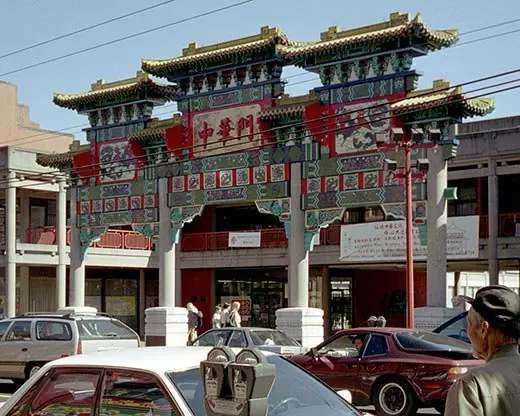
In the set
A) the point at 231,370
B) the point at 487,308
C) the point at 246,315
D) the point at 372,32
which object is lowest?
the point at 246,315

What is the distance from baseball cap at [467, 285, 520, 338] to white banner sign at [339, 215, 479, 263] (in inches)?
1074

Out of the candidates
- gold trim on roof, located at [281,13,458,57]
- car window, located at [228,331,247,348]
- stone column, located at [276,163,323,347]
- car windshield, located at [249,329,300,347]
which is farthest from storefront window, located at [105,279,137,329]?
car window, located at [228,331,247,348]

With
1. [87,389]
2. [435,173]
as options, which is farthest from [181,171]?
[87,389]

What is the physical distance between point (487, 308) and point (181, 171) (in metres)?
27.1

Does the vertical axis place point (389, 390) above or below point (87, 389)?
below

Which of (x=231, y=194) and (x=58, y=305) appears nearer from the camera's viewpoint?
(x=231, y=194)

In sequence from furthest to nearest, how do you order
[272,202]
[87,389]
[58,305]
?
[58,305], [272,202], [87,389]

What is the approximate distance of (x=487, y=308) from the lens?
3760mm

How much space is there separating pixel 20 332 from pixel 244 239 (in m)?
19.5

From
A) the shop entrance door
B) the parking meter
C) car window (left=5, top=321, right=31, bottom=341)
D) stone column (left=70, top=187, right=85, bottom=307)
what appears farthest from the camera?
the shop entrance door

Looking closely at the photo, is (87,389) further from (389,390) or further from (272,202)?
(272,202)

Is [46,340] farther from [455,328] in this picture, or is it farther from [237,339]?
[455,328]

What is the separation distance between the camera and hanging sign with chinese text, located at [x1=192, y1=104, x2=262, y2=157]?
2848cm

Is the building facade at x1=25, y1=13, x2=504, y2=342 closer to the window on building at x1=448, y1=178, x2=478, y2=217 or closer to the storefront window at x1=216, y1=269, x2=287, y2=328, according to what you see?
the storefront window at x1=216, y1=269, x2=287, y2=328
